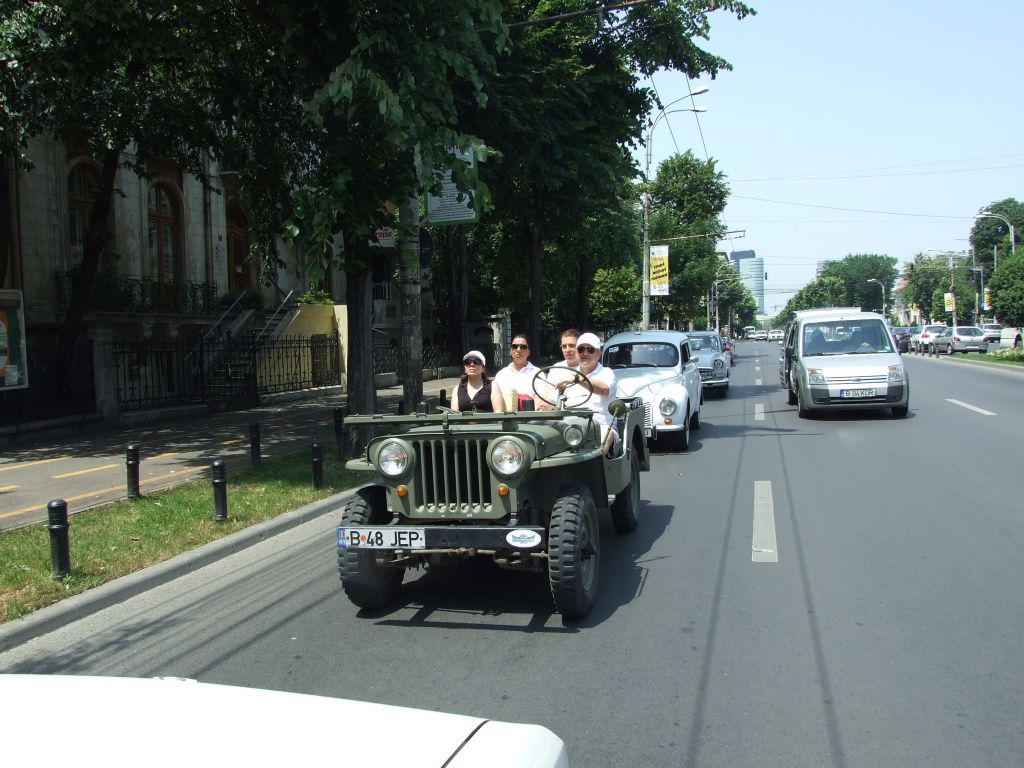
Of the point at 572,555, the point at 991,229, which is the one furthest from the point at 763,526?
the point at 991,229

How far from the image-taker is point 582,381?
661 cm

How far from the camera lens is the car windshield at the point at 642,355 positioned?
1332 cm

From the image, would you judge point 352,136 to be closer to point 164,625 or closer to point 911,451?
point 164,625

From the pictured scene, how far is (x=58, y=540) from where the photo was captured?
6074mm

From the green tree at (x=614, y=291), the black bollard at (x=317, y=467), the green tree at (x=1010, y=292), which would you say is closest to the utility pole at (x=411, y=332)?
the black bollard at (x=317, y=467)

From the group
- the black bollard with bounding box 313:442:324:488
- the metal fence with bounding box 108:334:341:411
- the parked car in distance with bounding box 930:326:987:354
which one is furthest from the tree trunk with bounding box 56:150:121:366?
the parked car in distance with bounding box 930:326:987:354

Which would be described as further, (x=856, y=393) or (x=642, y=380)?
(x=856, y=393)

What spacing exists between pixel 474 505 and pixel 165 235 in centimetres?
2210

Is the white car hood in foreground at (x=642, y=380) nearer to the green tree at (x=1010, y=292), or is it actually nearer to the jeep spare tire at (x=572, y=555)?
the jeep spare tire at (x=572, y=555)

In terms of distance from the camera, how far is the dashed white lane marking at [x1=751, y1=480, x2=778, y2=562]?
6.50 m

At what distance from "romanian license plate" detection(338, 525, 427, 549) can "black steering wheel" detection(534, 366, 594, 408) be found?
186cm

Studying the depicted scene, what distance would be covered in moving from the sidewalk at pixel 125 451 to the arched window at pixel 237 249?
9118 mm

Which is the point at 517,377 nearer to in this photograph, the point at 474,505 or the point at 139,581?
the point at 474,505

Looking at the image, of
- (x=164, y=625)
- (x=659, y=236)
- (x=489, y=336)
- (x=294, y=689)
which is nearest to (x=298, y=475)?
(x=164, y=625)
